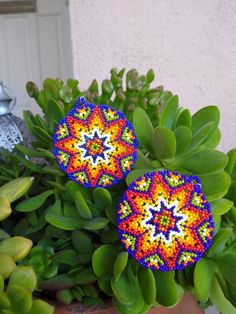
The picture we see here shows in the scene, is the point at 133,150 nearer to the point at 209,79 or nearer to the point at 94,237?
the point at 94,237

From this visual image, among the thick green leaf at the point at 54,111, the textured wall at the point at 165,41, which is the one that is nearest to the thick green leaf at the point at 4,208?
the thick green leaf at the point at 54,111

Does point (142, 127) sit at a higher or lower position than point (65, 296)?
higher

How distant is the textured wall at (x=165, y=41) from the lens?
3.14 feet

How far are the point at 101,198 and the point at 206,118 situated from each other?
0.45 feet

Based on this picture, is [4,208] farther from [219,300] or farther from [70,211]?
[219,300]

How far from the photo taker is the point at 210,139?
0.40 metres

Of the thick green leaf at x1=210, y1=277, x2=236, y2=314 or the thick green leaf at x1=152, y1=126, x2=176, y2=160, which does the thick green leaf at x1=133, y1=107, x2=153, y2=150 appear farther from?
the thick green leaf at x1=210, y1=277, x2=236, y2=314

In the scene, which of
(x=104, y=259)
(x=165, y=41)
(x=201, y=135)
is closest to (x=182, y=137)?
(x=201, y=135)

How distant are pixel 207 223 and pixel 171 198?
3 cm

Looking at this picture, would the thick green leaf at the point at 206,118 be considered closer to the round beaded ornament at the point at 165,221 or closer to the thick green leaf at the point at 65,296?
the round beaded ornament at the point at 165,221

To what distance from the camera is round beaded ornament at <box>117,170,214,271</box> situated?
32 centimetres

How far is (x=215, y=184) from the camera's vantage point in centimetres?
34

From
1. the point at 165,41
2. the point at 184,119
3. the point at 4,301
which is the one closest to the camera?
the point at 4,301

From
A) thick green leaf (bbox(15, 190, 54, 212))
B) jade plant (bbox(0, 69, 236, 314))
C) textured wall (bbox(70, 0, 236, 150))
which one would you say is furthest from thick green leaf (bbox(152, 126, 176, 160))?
textured wall (bbox(70, 0, 236, 150))
